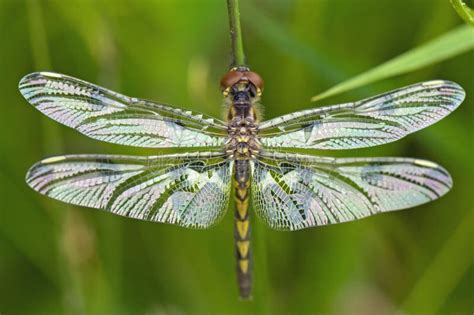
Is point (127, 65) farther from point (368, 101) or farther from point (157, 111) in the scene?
point (368, 101)

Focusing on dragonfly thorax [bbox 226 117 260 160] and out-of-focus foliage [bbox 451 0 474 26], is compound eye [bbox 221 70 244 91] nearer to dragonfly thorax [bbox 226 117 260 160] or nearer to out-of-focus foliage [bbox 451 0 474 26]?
dragonfly thorax [bbox 226 117 260 160]

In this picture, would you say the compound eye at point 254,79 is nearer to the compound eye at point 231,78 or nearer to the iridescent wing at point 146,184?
the compound eye at point 231,78

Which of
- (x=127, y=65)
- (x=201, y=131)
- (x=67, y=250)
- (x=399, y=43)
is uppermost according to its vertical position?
(x=399, y=43)

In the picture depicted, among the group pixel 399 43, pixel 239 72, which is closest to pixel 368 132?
pixel 239 72

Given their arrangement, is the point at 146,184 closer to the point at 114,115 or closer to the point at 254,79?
the point at 114,115

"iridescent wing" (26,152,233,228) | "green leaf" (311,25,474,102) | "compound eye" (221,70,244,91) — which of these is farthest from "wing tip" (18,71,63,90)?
"green leaf" (311,25,474,102)
